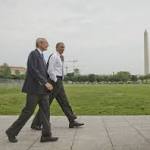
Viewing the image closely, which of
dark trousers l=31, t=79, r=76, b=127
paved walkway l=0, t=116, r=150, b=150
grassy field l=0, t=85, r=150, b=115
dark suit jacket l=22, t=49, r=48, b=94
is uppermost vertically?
dark suit jacket l=22, t=49, r=48, b=94

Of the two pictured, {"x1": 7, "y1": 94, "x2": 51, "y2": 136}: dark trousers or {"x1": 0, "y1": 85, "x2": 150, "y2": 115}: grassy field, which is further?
{"x1": 0, "y1": 85, "x2": 150, "y2": 115}: grassy field

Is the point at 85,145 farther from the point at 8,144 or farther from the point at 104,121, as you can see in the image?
the point at 104,121

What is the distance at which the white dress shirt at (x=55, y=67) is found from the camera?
12.4m

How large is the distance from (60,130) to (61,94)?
34.2 inches

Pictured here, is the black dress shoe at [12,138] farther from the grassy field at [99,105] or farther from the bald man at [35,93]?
the grassy field at [99,105]

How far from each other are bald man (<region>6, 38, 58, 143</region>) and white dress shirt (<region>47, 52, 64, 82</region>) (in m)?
1.40

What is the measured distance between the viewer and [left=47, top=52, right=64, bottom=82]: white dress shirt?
1238 centimetres

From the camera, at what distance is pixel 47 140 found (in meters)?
10.8

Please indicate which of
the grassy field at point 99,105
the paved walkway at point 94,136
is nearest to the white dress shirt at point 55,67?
the paved walkway at point 94,136

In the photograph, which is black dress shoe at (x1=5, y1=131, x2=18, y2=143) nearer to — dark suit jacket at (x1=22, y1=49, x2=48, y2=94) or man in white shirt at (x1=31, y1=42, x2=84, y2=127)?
dark suit jacket at (x1=22, y1=49, x2=48, y2=94)

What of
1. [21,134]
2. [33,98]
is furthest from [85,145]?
[21,134]

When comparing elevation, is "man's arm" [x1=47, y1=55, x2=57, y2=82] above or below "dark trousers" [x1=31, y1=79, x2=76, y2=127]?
above

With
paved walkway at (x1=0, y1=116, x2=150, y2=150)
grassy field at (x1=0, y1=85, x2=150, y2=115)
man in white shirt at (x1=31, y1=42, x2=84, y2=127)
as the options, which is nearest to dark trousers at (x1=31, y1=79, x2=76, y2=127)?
man in white shirt at (x1=31, y1=42, x2=84, y2=127)

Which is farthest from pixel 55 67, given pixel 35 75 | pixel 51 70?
pixel 35 75
